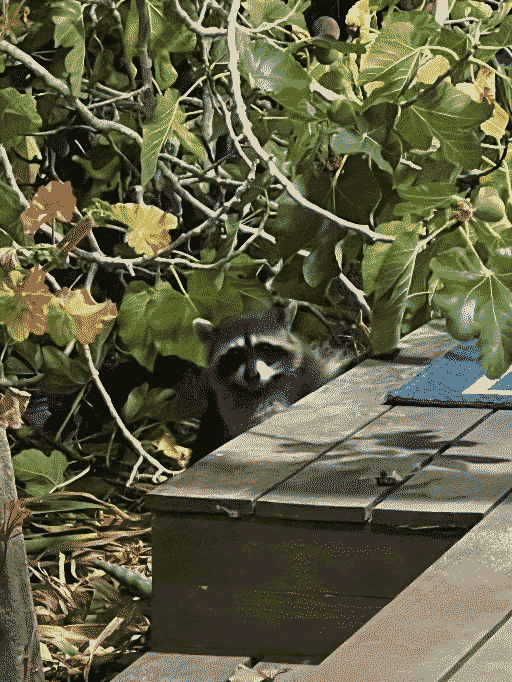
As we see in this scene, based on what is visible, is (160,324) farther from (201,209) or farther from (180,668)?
(180,668)

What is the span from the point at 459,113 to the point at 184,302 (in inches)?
27.6

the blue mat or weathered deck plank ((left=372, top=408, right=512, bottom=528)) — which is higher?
weathered deck plank ((left=372, top=408, right=512, bottom=528))

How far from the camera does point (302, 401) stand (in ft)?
6.52

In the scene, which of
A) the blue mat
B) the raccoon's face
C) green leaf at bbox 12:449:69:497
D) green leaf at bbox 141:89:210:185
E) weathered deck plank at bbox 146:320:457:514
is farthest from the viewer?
the raccoon's face

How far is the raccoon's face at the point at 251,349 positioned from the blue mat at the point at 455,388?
0.42m

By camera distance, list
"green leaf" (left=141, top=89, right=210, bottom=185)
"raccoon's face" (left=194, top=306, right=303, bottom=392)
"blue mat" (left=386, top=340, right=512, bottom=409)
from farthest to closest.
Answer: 1. "raccoon's face" (left=194, top=306, right=303, bottom=392)
2. "blue mat" (left=386, top=340, right=512, bottom=409)
3. "green leaf" (left=141, top=89, right=210, bottom=185)

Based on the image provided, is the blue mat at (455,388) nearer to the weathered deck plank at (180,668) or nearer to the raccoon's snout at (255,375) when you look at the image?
the raccoon's snout at (255,375)

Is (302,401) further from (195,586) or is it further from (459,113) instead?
(459,113)

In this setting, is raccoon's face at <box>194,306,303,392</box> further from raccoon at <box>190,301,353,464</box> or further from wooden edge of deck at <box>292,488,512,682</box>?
wooden edge of deck at <box>292,488,512,682</box>

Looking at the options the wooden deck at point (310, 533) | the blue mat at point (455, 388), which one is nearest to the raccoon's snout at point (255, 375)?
the blue mat at point (455, 388)

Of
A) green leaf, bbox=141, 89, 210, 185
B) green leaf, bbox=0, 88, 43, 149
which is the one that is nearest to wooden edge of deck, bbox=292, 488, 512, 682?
green leaf, bbox=141, 89, 210, 185

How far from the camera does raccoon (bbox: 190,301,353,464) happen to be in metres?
2.38

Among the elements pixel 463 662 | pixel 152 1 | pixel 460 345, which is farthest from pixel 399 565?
pixel 152 1

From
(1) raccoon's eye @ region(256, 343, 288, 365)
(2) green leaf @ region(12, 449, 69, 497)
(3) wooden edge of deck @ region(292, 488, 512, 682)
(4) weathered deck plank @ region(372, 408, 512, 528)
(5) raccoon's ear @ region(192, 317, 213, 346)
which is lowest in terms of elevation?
(2) green leaf @ region(12, 449, 69, 497)
